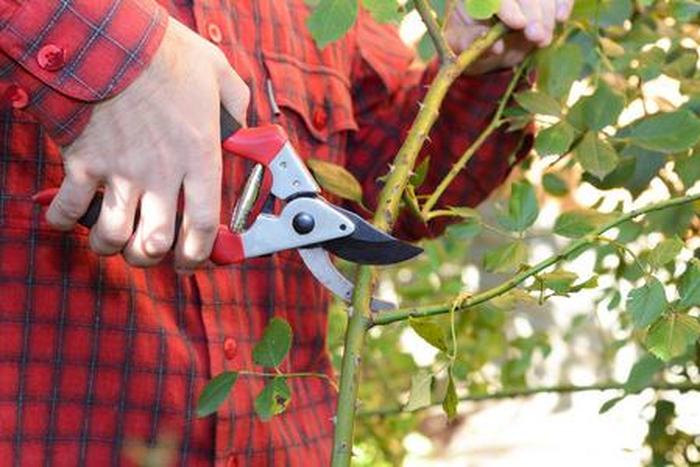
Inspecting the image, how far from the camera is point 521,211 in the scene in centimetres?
150

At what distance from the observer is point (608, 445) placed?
3.89 m

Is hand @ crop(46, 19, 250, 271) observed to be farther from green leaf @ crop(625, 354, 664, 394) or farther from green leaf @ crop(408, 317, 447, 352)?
green leaf @ crop(625, 354, 664, 394)

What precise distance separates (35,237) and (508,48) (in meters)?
0.57

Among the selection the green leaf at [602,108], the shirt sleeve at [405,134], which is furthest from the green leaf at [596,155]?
the shirt sleeve at [405,134]

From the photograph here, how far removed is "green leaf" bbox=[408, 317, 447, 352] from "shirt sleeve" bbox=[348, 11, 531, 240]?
66cm

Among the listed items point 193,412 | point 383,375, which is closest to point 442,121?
point 193,412

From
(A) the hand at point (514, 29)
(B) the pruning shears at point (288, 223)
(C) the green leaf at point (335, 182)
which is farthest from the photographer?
(A) the hand at point (514, 29)

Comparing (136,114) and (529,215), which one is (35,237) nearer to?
(136,114)

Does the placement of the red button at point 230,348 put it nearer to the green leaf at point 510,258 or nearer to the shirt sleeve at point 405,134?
the green leaf at point 510,258

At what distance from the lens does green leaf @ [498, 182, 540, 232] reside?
149cm

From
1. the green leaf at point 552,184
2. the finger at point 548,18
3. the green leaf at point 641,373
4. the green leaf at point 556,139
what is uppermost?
the finger at point 548,18

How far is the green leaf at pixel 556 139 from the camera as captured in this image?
1552mm

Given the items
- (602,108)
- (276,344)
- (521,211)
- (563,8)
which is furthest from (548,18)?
(276,344)

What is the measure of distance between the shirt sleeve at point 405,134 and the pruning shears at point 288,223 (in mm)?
539
